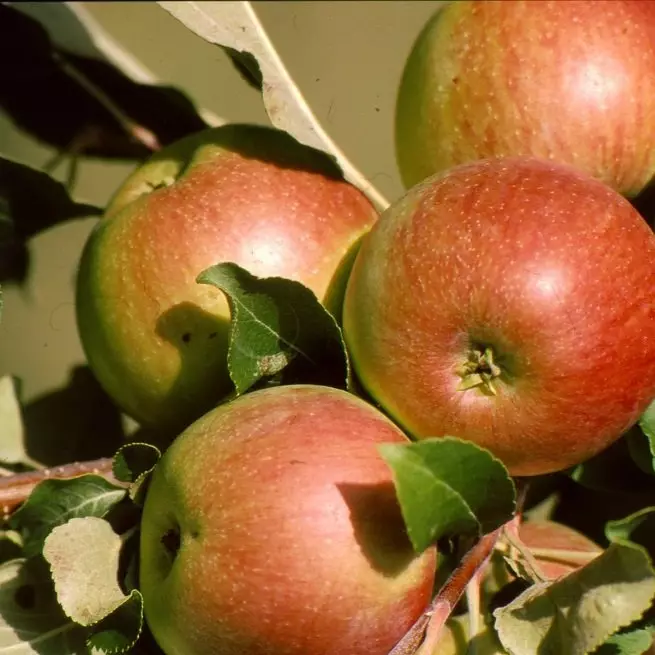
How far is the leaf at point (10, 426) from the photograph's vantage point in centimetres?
83

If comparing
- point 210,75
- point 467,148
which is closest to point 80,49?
point 210,75

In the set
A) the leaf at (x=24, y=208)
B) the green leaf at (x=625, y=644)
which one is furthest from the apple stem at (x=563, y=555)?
the leaf at (x=24, y=208)

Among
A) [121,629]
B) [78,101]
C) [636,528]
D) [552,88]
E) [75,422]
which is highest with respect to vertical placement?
[552,88]

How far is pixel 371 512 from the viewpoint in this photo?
55cm

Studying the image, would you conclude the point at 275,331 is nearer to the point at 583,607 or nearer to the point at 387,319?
the point at 387,319

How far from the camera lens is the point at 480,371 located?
0.59 m

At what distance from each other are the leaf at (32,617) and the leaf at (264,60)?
38cm

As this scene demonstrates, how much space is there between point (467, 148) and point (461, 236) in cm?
17

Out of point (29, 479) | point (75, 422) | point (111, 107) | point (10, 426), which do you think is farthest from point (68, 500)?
point (111, 107)

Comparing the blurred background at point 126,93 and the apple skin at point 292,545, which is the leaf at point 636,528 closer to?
the apple skin at point 292,545

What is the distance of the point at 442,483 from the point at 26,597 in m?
0.35

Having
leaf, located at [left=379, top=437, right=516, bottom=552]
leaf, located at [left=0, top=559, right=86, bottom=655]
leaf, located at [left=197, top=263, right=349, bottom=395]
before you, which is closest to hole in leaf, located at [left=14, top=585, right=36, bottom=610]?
leaf, located at [left=0, top=559, right=86, bottom=655]

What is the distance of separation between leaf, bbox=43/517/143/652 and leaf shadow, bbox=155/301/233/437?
116 millimetres

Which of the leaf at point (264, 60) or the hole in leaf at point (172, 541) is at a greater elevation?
the leaf at point (264, 60)
